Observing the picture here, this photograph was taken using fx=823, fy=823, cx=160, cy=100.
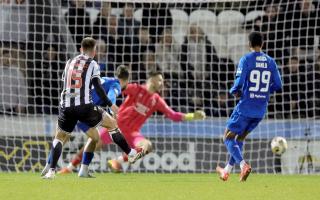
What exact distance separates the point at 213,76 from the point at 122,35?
5.86 feet

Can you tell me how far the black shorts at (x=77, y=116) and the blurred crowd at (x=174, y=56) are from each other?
4.39 metres

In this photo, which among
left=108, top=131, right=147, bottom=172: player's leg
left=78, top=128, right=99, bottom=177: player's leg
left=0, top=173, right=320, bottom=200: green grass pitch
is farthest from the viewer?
left=108, top=131, right=147, bottom=172: player's leg

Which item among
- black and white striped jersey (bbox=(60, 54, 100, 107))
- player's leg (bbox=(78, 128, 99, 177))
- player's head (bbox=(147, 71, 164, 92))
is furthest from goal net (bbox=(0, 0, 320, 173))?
black and white striped jersey (bbox=(60, 54, 100, 107))

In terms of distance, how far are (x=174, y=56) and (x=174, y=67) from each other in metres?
0.20

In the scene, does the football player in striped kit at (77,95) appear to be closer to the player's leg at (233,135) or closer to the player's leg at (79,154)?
the player's leg at (233,135)

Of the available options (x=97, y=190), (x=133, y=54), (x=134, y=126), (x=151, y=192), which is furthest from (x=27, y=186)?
(x=133, y=54)

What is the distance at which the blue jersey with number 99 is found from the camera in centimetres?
973

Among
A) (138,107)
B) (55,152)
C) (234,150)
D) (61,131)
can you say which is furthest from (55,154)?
(138,107)

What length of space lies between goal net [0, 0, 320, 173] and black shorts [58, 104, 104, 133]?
3.75 meters

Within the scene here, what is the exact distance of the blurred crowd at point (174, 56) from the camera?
13.9m

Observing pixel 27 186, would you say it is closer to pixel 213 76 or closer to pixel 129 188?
pixel 129 188

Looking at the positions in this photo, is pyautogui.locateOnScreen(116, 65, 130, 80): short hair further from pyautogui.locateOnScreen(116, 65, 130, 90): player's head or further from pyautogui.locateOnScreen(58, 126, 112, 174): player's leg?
pyautogui.locateOnScreen(58, 126, 112, 174): player's leg

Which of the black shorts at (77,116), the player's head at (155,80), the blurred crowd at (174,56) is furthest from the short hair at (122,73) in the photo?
the blurred crowd at (174,56)

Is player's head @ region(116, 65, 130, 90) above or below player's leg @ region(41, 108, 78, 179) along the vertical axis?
above
